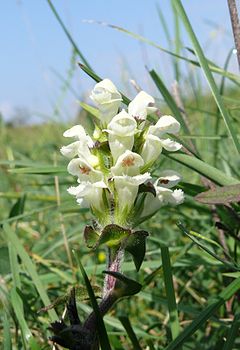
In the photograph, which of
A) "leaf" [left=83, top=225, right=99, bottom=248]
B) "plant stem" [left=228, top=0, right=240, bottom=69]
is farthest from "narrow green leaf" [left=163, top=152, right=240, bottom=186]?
"leaf" [left=83, top=225, right=99, bottom=248]

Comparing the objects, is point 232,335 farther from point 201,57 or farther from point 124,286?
point 201,57

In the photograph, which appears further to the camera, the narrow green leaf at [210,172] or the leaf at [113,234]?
the narrow green leaf at [210,172]

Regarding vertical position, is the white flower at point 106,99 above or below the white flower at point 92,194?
above

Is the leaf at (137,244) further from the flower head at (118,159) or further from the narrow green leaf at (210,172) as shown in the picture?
the narrow green leaf at (210,172)

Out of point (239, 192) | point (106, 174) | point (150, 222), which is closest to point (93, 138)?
point (106, 174)

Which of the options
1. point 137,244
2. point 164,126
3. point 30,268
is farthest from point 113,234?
point 30,268

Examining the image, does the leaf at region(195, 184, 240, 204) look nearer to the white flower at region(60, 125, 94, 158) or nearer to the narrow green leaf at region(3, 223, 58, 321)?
the white flower at region(60, 125, 94, 158)

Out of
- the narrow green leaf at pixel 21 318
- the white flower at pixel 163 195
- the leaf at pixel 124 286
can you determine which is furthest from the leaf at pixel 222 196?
the narrow green leaf at pixel 21 318
